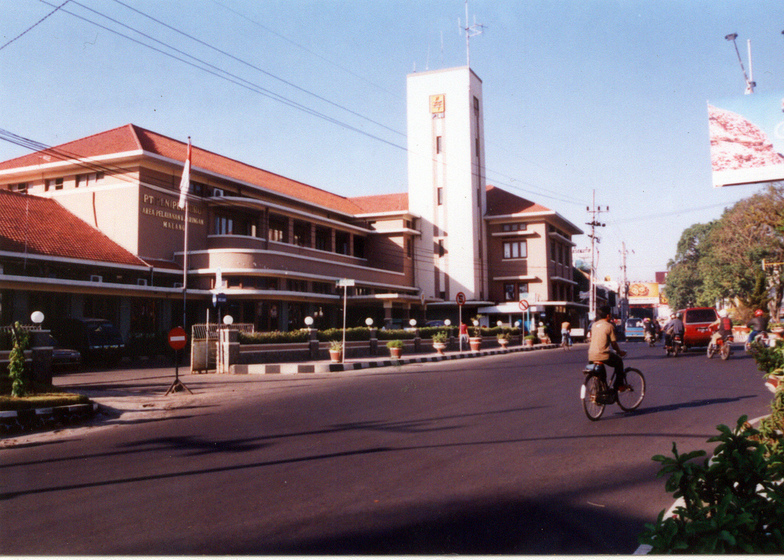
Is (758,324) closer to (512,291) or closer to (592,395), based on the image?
(592,395)

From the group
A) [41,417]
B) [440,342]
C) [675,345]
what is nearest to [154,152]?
[440,342]

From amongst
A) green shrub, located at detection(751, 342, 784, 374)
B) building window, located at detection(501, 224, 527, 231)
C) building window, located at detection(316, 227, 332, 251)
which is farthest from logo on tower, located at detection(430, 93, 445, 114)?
green shrub, located at detection(751, 342, 784, 374)

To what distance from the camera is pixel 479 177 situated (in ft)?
165

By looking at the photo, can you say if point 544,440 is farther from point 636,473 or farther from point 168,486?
point 168,486

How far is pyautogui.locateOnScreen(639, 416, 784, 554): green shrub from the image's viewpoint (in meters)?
2.60

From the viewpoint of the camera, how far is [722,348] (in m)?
20.0

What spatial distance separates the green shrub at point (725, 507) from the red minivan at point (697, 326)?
23.6 metres

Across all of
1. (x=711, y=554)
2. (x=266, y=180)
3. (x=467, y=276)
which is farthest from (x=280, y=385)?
(x=467, y=276)

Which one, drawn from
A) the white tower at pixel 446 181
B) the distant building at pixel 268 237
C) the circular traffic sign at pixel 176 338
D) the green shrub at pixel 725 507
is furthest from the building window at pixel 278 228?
the green shrub at pixel 725 507

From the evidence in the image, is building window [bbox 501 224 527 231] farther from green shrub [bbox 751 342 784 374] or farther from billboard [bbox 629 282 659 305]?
billboard [bbox 629 282 659 305]

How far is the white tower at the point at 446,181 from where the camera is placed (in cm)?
4875

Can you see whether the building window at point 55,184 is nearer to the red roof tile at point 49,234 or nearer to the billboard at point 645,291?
the red roof tile at point 49,234

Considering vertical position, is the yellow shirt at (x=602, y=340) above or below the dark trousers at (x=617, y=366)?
above

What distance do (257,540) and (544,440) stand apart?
14.3 feet
